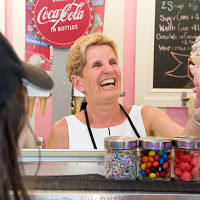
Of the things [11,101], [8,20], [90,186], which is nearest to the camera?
[11,101]

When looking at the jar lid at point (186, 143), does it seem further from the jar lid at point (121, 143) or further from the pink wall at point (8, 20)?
the pink wall at point (8, 20)

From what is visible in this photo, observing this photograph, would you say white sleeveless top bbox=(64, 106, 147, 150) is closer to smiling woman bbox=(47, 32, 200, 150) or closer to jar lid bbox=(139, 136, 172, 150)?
smiling woman bbox=(47, 32, 200, 150)

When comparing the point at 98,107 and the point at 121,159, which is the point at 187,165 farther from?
the point at 98,107

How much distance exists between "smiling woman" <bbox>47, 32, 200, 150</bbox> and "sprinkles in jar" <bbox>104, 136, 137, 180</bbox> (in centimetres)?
26

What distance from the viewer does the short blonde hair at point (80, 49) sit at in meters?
1.02

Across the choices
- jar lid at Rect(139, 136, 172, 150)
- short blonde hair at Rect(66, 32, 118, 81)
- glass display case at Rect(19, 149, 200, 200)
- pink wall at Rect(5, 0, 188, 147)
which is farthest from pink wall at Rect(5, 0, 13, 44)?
jar lid at Rect(139, 136, 172, 150)

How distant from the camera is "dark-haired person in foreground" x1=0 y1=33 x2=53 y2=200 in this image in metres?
0.34

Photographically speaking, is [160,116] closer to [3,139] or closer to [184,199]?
[184,199]

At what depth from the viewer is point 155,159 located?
2.35 ft

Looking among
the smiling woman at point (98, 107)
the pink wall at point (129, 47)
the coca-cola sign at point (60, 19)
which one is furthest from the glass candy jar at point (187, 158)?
the coca-cola sign at point (60, 19)

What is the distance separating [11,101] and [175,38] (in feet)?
2.62

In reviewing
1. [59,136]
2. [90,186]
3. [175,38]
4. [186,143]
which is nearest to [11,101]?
[90,186]

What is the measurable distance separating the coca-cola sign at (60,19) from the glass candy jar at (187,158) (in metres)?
0.55

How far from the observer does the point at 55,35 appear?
100cm
